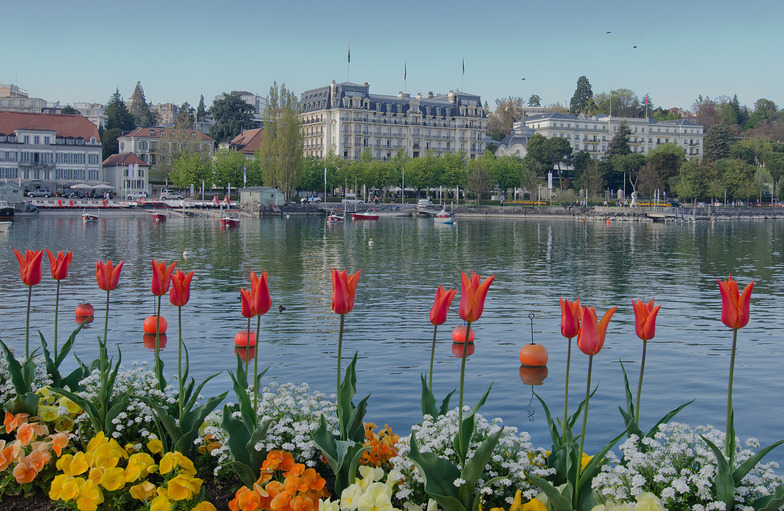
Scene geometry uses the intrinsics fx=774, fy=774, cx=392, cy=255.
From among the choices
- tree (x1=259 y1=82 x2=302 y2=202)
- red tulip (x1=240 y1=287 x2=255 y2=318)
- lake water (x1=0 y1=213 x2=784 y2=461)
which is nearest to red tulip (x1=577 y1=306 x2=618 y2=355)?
red tulip (x1=240 y1=287 x2=255 y2=318)

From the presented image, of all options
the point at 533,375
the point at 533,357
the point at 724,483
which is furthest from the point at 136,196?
the point at 724,483

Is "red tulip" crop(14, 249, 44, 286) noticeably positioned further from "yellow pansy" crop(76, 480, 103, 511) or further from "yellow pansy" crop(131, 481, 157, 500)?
"yellow pansy" crop(131, 481, 157, 500)

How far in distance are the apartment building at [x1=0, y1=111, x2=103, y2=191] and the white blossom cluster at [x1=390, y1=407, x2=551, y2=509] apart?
120m

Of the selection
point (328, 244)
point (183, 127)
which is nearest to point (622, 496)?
point (328, 244)

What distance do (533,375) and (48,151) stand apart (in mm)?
115288

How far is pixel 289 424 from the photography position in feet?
22.7

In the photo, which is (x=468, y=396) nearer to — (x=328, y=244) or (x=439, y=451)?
(x=439, y=451)

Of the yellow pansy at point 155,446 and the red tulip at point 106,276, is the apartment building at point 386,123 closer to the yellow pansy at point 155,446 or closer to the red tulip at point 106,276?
the red tulip at point 106,276

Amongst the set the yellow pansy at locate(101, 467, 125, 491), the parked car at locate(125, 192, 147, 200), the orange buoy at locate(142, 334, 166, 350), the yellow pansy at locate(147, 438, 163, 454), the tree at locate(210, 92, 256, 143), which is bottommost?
the orange buoy at locate(142, 334, 166, 350)

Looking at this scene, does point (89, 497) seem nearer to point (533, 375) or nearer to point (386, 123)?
point (533, 375)

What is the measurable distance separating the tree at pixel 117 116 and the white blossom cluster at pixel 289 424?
14655 cm

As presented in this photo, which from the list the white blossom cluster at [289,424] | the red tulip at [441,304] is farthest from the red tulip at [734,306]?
the white blossom cluster at [289,424]

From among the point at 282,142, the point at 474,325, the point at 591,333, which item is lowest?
the point at 474,325

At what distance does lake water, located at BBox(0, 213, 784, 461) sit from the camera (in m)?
13.4
